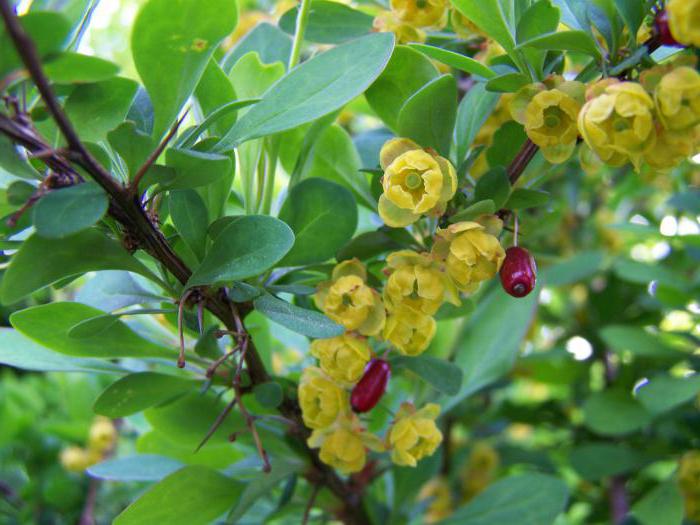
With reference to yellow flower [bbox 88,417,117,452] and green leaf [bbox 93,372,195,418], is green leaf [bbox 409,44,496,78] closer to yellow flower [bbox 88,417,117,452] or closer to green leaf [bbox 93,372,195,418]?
green leaf [bbox 93,372,195,418]

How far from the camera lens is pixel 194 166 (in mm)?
728

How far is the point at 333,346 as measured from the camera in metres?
0.86

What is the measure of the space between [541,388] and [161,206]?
2324 millimetres

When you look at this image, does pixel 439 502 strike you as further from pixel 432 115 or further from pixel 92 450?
pixel 432 115

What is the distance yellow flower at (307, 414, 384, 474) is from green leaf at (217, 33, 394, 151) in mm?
389

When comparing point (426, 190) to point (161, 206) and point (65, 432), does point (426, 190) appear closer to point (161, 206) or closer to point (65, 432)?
point (161, 206)

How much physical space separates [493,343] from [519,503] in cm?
Answer: 25

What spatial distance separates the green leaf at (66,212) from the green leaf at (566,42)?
16.9 inches

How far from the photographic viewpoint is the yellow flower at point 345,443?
0.93 metres

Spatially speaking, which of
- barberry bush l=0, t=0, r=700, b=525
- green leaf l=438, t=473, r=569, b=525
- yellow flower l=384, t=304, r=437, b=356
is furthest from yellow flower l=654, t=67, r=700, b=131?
green leaf l=438, t=473, r=569, b=525

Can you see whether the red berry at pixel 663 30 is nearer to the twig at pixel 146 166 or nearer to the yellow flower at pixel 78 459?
the twig at pixel 146 166

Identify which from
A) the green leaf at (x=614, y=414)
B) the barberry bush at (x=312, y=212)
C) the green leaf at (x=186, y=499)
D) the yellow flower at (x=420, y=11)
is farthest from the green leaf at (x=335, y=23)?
the green leaf at (x=614, y=414)

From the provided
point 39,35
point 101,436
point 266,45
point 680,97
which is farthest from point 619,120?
point 101,436

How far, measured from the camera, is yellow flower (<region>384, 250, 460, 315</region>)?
79cm
